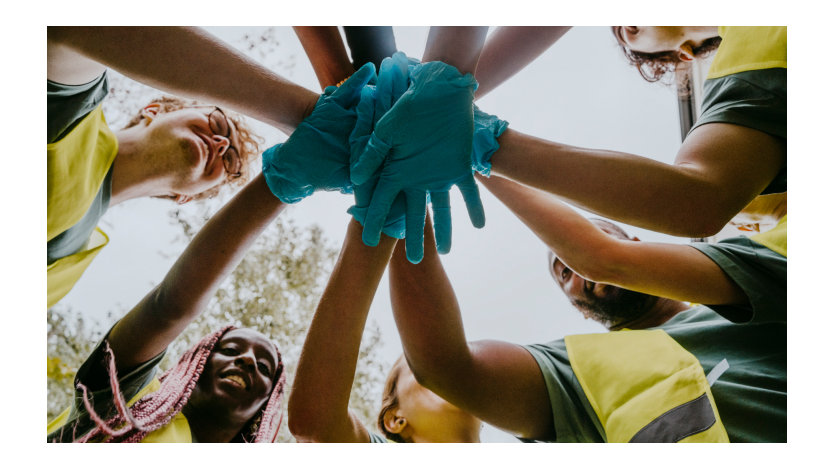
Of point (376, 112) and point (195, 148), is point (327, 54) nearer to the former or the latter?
point (376, 112)

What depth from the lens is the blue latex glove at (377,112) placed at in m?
0.88

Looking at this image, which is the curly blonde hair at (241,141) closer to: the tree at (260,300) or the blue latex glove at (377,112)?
the tree at (260,300)

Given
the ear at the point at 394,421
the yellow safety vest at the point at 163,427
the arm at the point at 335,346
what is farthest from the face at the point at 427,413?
the yellow safety vest at the point at 163,427

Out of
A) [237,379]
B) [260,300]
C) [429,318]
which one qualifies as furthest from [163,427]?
[429,318]

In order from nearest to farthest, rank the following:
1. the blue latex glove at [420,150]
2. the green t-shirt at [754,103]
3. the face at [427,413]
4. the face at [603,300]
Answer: the blue latex glove at [420,150], the green t-shirt at [754,103], the face at [427,413], the face at [603,300]

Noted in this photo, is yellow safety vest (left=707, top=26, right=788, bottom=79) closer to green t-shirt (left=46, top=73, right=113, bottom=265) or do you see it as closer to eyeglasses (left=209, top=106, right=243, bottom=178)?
eyeglasses (left=209, top=106, right=243, bottom=178)

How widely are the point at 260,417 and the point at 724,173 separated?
100cm

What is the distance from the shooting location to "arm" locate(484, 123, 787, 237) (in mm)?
843

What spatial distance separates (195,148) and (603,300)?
→ 39.9 inches

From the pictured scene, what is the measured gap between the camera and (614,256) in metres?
1.00

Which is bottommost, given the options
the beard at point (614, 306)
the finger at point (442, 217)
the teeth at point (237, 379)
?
the teeth at point (237, 379)
